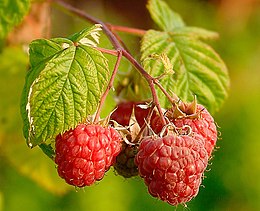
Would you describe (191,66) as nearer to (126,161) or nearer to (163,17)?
(163,17)

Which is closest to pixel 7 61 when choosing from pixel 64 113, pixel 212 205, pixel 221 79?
pixel 221 79

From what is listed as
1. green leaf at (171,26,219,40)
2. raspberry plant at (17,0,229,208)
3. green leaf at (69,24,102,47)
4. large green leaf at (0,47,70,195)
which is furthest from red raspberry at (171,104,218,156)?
large green leaf at (0,47,70,195)

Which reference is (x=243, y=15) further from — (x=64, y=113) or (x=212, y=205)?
(x=64, y=113)

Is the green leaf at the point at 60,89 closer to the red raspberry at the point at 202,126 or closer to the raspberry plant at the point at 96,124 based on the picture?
the raspberry plant at the point at 96,124

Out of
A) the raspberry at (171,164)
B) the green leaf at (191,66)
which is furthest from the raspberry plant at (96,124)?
the green leaf at (191,66)

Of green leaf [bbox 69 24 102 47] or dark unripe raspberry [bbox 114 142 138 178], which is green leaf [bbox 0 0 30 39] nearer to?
green leaf [bbox 69 24 102 47]

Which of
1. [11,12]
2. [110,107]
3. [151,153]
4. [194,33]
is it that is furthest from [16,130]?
[151,153]

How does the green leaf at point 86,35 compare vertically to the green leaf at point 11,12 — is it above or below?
above
